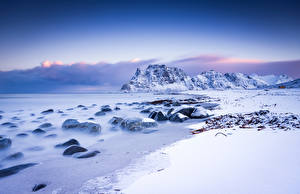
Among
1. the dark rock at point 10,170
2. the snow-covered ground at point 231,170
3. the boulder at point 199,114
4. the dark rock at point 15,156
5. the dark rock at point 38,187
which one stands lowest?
the boulder at point 199,114

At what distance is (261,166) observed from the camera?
2617 mm

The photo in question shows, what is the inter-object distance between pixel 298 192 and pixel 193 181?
4.00 feet

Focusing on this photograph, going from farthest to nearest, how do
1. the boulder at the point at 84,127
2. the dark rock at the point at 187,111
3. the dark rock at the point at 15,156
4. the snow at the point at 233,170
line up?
the dark rock at the point at 187,111 < the boulder at the point at 84,127 < the dark rock at the point at 15,156 < the snow at the point at 233,170

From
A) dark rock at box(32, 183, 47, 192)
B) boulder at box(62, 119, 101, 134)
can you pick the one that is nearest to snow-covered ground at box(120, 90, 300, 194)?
dark rock at box(32, 183, 47, 192)

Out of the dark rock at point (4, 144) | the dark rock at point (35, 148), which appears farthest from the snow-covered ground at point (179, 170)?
the dark rock at point (4, 144)

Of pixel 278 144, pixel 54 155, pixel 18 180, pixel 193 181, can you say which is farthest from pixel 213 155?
pixel 54 155

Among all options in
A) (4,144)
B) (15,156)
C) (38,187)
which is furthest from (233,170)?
(4,144)

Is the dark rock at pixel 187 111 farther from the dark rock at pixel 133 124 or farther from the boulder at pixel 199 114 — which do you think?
the dark rock at pixel 133 124

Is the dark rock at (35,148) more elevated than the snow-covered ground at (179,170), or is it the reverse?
the snow-covered ground at (179,170)

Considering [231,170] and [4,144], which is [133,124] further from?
[231,170]

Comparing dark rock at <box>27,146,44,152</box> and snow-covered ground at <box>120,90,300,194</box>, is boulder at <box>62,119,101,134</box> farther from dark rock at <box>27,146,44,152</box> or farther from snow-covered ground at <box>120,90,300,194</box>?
snow-covered ground at <box>120,90,300,194</box>

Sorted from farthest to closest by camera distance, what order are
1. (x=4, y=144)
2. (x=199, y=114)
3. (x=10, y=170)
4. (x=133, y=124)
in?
1. (x=199, y=114)
2. (x=133, y=124)
3. (x=4, y=144)
4. (x=10, y=170)

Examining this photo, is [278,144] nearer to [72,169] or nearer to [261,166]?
[261,166]

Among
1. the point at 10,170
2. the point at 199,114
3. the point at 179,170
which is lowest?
the point at 199,114
